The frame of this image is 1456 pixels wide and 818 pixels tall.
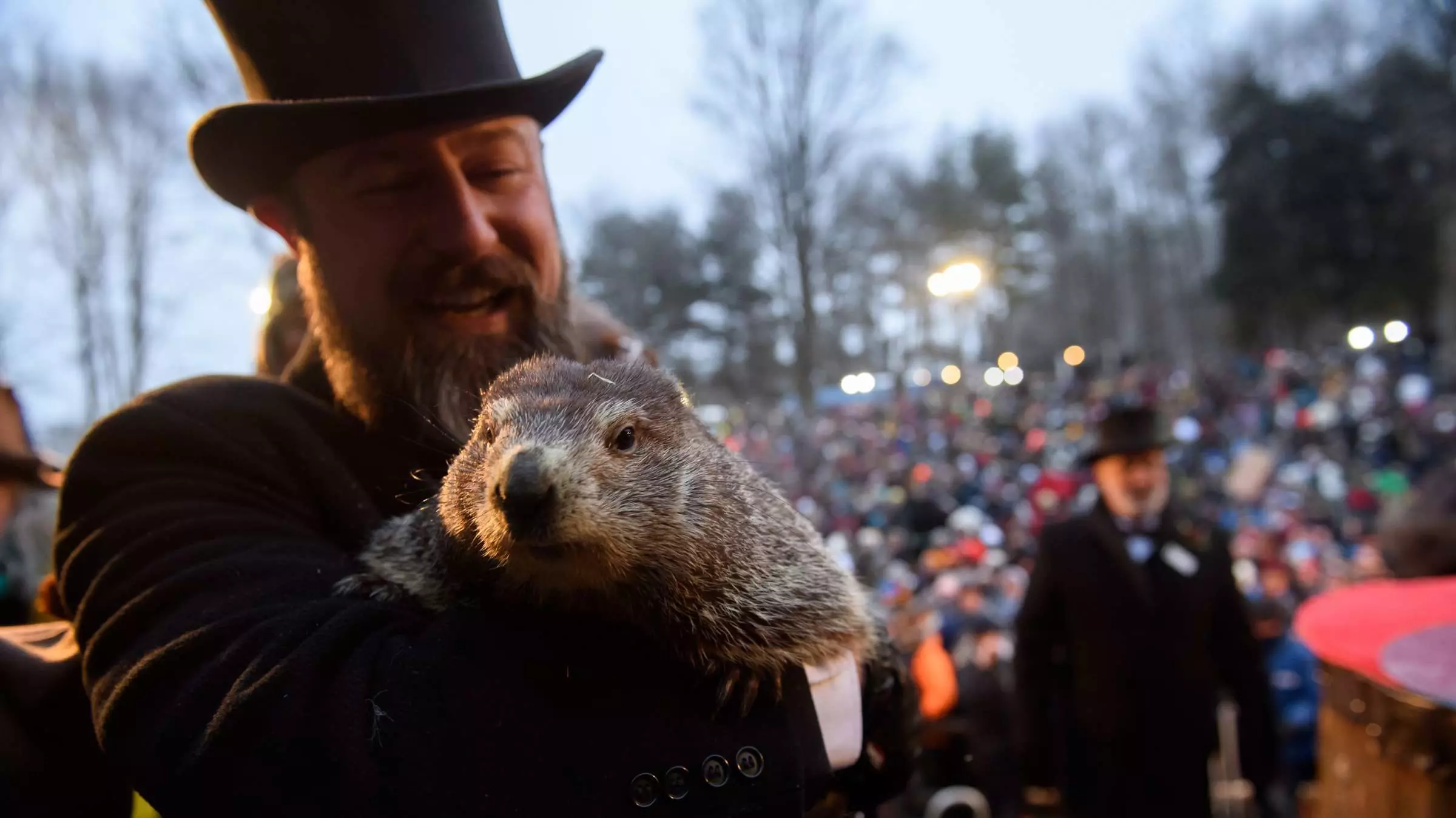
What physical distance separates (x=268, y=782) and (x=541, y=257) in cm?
125

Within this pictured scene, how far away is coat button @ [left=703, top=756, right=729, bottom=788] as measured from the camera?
1.35 m

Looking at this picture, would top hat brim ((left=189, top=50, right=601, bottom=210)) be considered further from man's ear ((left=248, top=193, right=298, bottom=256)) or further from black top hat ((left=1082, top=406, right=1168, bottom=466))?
black top hat ((left=1082, top=406, right=1168, bottom=466))

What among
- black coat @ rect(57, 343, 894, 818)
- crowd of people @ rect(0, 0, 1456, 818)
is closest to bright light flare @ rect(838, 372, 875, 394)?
crowd of people @ rect(0, 0, 1456, 818)

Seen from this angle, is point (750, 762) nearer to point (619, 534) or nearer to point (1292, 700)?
point (619, 534)

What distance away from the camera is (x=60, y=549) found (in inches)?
61.6

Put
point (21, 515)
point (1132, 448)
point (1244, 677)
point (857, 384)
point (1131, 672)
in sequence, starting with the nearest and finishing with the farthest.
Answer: point (21, 515) < point (1131, 672) < point (1244, 677) < point (1132, 448) < point (857, 384)

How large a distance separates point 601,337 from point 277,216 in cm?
90

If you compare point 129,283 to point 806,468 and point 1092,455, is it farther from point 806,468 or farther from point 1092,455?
point 806,468

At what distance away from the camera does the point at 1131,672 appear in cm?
440

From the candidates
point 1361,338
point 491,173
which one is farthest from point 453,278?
point 1361,338

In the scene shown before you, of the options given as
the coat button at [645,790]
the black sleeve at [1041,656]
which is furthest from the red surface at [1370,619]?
the coat button at [645,790]

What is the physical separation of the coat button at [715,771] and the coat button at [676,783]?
0.12ft

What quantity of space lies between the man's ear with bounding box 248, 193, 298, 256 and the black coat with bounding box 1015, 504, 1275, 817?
433cm

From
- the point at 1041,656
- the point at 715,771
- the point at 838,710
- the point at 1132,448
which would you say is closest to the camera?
the point at 715,771
